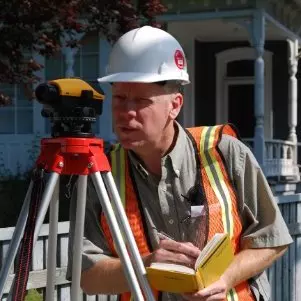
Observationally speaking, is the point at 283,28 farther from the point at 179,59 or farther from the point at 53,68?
the point at 179,59

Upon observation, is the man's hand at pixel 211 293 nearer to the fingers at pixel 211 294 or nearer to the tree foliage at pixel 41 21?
the fingers at pixel 211 294

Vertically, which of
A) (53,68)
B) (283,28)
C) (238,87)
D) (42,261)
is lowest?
(42,261)

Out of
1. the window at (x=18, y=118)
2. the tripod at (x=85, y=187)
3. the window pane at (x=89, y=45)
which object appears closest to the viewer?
the tripod at (x=85, y=187)

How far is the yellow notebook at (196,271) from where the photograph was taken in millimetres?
2168

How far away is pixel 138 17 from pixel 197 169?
5.37 meters

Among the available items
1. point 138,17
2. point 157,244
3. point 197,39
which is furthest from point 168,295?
point 197,39

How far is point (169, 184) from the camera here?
248 centimetres

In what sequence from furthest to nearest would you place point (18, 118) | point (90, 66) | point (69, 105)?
1. point (18, 118)
2. point (90, 66)
3. point (69, 105)

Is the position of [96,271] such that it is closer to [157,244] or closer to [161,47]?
[157,244]

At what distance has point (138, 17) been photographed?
25.2 ft

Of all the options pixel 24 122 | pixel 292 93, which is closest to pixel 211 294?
pixel 24 122

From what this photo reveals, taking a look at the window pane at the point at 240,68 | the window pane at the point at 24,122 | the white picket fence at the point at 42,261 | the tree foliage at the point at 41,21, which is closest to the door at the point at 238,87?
the window pane at the point at 240,68

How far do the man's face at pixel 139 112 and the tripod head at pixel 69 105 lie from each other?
0.26ft

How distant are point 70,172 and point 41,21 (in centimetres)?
472
